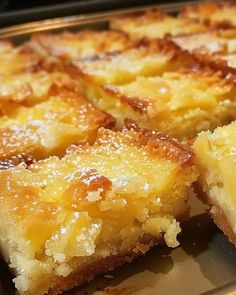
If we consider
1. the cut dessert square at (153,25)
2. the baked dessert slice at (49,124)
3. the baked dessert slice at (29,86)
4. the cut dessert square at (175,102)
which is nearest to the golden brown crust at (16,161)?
the baked dessert slice at (49,124)

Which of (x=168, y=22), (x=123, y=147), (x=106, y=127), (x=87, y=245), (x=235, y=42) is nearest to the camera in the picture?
(x=87, y=245)

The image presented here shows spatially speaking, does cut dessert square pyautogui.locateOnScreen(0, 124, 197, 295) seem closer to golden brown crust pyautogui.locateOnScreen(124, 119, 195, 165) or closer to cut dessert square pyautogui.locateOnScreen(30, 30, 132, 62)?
golden brown crust pyautogui.locateOnScreen(124, 119, 195, 165)

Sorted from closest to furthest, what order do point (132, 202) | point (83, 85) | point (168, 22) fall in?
point (132, 202) → point (83, 85) → point (168, 22)

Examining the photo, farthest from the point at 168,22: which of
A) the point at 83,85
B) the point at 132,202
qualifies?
the point at 132,202

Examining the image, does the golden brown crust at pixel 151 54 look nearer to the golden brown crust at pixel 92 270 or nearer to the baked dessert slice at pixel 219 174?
the baked dessert slice at pixel 219 174

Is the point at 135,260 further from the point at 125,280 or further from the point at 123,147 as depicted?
the point at 123,147

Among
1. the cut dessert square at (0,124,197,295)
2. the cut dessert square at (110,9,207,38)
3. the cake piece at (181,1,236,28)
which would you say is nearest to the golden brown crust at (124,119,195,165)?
the cut dessert square at (0,124,197,295)
